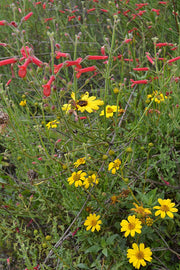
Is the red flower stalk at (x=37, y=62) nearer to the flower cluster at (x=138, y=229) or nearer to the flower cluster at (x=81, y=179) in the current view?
the flower cluster at (x=81, y=179)

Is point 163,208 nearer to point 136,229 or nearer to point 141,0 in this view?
point 136,229

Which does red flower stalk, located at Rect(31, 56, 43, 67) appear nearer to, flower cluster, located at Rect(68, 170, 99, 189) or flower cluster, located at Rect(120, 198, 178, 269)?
flower cluster, located at Rect(68, 170, 99, 189)

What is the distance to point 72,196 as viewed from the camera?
175 cm

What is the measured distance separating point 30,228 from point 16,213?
0.87 feet

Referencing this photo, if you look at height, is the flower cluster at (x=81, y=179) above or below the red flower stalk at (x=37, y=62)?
below

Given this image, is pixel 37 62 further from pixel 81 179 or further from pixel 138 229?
pixel 138 229

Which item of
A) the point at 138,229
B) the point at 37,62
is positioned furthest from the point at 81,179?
the point at 37,62

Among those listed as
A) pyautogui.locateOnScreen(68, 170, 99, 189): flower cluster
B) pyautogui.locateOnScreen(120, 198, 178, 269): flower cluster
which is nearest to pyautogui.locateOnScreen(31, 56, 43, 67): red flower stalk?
pyautogui.locateOnScreen(68, 170, 99, 189): flower cluster

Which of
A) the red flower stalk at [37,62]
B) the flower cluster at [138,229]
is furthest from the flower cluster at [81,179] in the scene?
the red flower stalk at [37,62]

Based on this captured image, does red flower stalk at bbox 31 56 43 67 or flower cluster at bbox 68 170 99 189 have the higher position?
red flower stalk at bbox 31 56 43 67

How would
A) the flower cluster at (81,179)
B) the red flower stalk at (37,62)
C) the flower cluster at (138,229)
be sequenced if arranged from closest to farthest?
the red flower stalk at (37,62)
the flower cluster at (138,229)
the flower cluster at (81,179)

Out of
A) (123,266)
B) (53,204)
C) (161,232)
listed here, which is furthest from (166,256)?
(53,204)

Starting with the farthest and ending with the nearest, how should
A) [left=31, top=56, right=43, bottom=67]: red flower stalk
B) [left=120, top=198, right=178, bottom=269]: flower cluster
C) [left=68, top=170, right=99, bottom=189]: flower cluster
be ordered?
[left=68, top=170, right=99, bottom=189]: flower cluster, [left=120, top=198, right=178, bottom=269]: flower cluster, [left=31, top=56, right=43, bottom=67]: red flower stalk

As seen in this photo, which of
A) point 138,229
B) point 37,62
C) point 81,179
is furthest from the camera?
point 81,179
